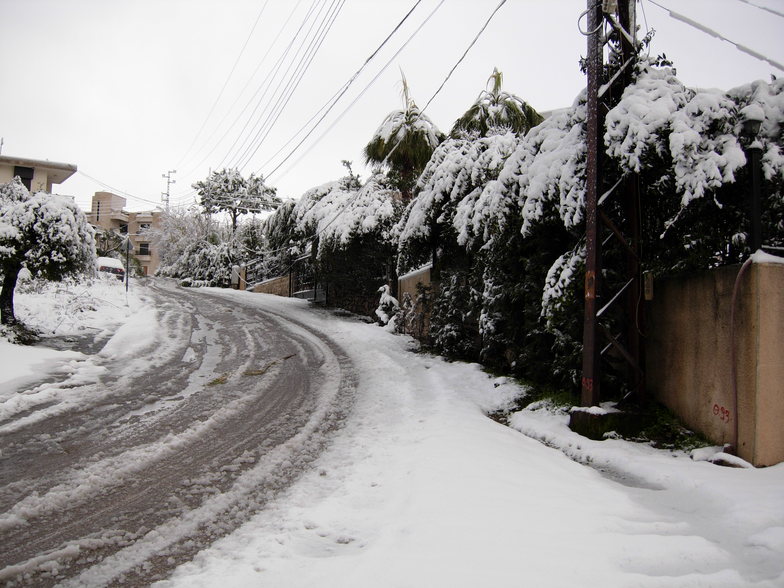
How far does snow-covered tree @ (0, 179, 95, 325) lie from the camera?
908 centimetres

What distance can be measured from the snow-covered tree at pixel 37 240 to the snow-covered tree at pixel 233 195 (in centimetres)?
3013

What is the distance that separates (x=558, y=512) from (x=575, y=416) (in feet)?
7.74

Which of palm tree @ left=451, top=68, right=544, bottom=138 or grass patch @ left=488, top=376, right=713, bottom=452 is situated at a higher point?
palm tree @ left=451, top=68, right=544, bottom=138

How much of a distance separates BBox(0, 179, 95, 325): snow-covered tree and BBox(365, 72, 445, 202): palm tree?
26.8 ft

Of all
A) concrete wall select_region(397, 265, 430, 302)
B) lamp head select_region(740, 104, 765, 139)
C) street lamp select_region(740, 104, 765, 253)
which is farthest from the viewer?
concrete wall select_region(397, 265, 430, 302)

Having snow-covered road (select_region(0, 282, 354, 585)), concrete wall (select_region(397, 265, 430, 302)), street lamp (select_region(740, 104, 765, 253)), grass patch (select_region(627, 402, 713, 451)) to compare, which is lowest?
snow-covered road (select_region(0, 282, 354, 585))

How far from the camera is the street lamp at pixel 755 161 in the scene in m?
4.31

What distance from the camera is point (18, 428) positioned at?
5141 mm

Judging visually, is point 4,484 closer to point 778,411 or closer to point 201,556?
point 201,556

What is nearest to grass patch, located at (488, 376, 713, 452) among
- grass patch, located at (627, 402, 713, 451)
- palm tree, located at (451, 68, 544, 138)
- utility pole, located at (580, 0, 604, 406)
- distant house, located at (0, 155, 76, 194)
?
grass patch, located at (627, 402, 713, 451)

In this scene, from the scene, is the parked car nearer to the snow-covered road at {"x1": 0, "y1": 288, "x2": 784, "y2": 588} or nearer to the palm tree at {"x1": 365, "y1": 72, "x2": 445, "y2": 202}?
the palm tree at {"x1": 365, "y1": 72, "x2": 445, "y2": 202}

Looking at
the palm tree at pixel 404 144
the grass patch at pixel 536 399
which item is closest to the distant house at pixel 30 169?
the palm tree at pixel 404 144

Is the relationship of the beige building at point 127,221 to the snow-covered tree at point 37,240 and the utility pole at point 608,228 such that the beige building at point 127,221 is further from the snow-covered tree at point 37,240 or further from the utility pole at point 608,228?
the utility pole at point 608,228

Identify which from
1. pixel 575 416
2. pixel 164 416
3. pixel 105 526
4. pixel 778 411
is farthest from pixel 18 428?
pixel 778 411
